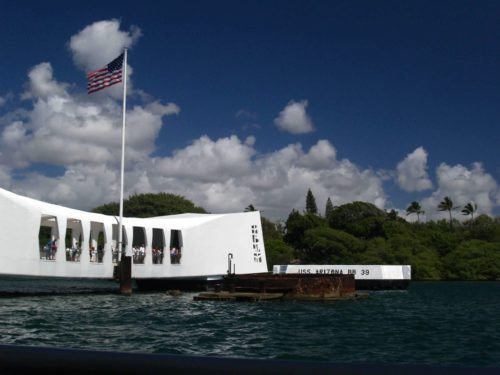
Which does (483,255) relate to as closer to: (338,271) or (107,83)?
(338,271)

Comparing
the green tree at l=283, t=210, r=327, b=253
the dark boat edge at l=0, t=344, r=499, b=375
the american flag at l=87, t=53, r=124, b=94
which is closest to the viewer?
the dark boat edge at l=0, t=344, r=499, b=375

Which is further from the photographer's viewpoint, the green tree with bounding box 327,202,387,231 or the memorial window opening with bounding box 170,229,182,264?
the green tree with bounding box 327,202,387,231

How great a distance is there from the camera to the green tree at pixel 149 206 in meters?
99.9

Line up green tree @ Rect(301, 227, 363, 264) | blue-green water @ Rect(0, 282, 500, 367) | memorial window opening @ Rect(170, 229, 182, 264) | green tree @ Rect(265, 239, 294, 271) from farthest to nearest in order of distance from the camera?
green tree @ Rect(265, 239, 294, 271), green tree @ Rect(301, 227, 363, 264), memorial window opening @ Rect(170, 229, 182, 264), blue-green water @ Rect(0, 282, 500, 367)

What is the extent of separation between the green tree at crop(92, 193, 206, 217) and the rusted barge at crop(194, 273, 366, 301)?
2221 inches

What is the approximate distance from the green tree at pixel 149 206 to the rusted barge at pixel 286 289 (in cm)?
5643

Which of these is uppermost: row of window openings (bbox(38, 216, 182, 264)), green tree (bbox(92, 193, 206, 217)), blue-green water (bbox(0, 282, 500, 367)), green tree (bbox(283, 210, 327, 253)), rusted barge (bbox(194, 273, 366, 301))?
green tree (bbox(92, 193, 206, 217))

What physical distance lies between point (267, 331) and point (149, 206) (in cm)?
8009

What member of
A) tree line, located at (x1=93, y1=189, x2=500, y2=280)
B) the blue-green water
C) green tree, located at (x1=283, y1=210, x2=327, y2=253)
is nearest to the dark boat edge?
the blue-green water

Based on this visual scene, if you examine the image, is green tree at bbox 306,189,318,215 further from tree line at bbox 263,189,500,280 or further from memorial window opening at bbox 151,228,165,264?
memorial window opening at bbox 151,228,165,264

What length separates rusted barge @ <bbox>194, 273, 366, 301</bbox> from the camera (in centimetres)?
4112

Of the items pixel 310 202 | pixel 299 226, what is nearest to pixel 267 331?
pixel 299 226

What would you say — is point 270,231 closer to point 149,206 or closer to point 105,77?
point 149,206

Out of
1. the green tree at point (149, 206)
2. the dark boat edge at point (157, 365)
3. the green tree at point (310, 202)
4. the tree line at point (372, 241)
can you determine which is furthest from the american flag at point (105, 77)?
the green tree at point (310, 202)
